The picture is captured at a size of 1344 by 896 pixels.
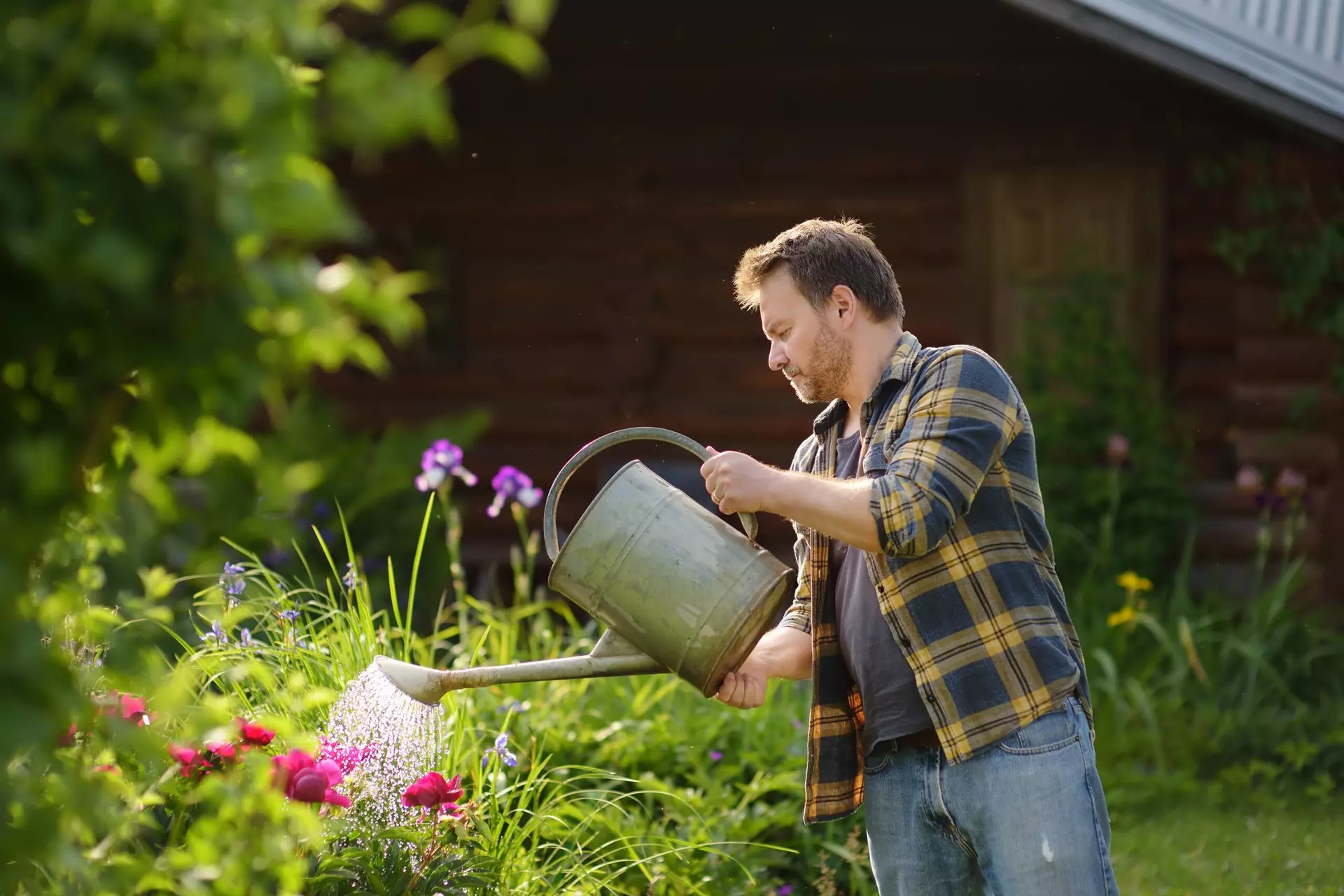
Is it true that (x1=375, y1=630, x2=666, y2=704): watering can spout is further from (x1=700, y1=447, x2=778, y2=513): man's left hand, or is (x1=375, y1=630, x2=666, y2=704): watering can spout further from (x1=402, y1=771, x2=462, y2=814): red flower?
(x1=700, y1=447, x2=778, y2=513): man's left hand

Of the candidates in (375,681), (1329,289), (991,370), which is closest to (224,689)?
(375,681)

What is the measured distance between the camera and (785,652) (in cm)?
249

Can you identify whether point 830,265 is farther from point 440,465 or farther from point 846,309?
point 440,465

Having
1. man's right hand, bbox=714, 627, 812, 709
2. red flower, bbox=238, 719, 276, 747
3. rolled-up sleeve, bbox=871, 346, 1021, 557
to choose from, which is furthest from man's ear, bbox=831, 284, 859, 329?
red flower, bbox=238, 719, 276, 747

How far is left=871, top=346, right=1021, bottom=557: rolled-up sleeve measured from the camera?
205 cm

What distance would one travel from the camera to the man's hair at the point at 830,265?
7.68 ft

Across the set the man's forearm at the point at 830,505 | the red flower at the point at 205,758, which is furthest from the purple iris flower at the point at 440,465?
the man's forearm at the point at 830,505

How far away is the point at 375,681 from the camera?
2.68 m

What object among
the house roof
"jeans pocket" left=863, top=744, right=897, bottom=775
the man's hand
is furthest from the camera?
the house roof

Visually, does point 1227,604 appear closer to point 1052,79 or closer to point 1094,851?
point 1052,79

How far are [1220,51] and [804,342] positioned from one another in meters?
3.51

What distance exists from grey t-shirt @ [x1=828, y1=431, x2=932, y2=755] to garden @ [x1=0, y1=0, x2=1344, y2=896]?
642mm

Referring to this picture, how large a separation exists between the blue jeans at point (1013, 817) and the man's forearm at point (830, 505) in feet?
1.20

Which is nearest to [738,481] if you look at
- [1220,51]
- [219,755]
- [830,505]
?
[830,505]
